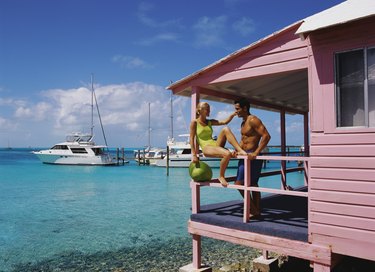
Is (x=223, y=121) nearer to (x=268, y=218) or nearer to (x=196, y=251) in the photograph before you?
(x=268, y=218)

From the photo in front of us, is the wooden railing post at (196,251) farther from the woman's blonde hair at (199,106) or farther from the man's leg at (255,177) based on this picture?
the woman's blonde hair at (199,106)

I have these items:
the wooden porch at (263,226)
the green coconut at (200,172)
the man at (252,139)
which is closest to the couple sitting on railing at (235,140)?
the man at (252,139)

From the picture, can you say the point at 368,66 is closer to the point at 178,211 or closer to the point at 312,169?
the point at 312,169

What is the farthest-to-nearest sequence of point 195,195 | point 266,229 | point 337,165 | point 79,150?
1. point 79,150
2. point 195,195
3. point 266,229
4. point 337,165

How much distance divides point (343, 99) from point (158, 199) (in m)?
20.7

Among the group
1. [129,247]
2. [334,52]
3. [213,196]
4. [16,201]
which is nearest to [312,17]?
[334,52]

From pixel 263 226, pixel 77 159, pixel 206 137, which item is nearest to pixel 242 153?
pixel 206 137

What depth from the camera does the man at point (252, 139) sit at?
243 inches

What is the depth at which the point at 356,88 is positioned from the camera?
4.65 meters

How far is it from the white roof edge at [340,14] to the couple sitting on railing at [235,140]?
196cm

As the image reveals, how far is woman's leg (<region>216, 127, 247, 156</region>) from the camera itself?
6018mm

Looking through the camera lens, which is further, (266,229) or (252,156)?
(252,156)

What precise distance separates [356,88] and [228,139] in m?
2.37

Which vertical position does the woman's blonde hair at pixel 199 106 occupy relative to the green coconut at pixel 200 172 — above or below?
above
